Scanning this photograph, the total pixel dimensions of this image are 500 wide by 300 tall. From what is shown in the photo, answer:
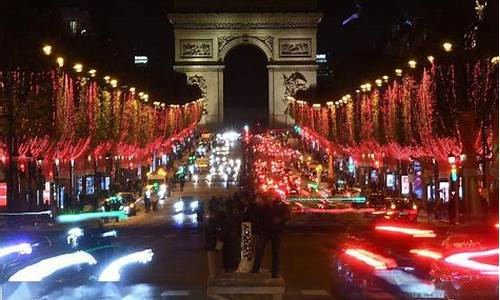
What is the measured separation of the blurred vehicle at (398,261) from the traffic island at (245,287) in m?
1.31

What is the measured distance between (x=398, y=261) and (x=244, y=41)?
16491 cm

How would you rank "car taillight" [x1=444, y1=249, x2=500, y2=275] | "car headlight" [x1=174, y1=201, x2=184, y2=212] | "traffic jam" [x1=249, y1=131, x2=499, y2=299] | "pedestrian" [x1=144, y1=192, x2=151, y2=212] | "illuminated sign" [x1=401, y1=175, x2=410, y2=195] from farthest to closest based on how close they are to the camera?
"illuminated sign" [x1=401, y1=175, x2=410, y2=195] < "car headlight" [x1=174, y1=201, x2=184, y2=212] < "pedestrian" [x1=144, y1=192, x2=151, y2=212] < "traffic jam" [x1=249, y1=131, x2=499, y2=299] < "car taillight" [x1=444, y1=249, x2=500, y2=275]

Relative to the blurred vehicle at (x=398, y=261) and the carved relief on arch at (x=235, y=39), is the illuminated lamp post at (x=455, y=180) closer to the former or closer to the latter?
the blurred vehicle at (x=398, y=261)

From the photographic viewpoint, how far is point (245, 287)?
2095 cm

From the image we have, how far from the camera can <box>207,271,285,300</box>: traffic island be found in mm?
20875

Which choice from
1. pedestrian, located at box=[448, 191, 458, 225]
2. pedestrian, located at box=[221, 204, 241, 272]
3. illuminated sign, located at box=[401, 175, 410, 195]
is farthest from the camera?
illuminated sign, located at box=[401, 175, 410, 195]

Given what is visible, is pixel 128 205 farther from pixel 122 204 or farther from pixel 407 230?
pixel 407 230

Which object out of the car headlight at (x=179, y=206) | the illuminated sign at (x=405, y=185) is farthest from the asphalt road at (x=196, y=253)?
the illuminated sign at (x=405, y=185)

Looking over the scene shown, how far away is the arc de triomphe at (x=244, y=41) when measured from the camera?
593 feet

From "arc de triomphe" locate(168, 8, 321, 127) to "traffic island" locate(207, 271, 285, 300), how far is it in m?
159

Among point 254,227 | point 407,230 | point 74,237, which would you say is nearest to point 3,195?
point 74,237

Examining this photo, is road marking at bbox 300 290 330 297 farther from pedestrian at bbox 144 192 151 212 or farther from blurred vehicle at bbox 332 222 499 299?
pedestrian at bbox 144 192 151 212

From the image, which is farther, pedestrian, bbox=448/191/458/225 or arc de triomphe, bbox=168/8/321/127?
arc de triomphe, bbox=168/8/321/127

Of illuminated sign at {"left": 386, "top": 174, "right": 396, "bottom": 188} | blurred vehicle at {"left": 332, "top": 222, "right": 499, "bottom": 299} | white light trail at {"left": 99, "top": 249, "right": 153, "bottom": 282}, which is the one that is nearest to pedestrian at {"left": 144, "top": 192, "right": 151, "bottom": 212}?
illuminated sign at {"left": 386, "top": 174, "right": 396, "bottom": 188}
